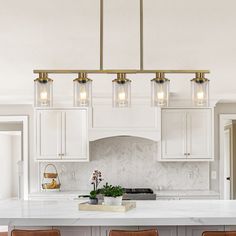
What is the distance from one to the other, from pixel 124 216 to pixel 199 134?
342cm

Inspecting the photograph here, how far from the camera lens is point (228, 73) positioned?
5.62 meters

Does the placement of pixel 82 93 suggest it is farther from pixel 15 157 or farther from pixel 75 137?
pixel 15 157

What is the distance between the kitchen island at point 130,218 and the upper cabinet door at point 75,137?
2455 millimetres

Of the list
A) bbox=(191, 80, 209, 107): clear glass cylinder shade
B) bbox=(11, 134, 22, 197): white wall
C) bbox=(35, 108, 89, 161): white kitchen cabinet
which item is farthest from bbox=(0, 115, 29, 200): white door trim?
bbox=(11, 134, 22, 197): white wall

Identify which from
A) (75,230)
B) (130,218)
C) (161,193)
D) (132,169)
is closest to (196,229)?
(130,218)

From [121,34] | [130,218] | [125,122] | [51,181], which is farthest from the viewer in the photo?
[51,181]

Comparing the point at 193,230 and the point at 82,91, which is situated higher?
the point at 82,91

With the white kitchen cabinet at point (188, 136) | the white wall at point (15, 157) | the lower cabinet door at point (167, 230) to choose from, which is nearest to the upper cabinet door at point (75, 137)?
the white kitchen cabinet at point (188, 136)

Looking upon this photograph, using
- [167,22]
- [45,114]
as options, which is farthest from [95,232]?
[45,114]

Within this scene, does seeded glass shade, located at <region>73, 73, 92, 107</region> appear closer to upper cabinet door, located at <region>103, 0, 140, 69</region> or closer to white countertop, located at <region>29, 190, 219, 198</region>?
upper cabinet door, located at <region>103, 0, 140, 69</region>

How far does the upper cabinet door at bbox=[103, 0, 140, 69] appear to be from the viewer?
3.21 metres

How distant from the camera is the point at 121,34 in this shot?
3.88 meters

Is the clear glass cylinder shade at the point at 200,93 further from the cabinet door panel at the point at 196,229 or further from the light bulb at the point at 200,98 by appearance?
the cabinet door panel at the point at 196,229

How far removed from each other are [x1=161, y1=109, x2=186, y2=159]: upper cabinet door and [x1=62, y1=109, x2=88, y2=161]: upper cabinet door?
1.16 m
